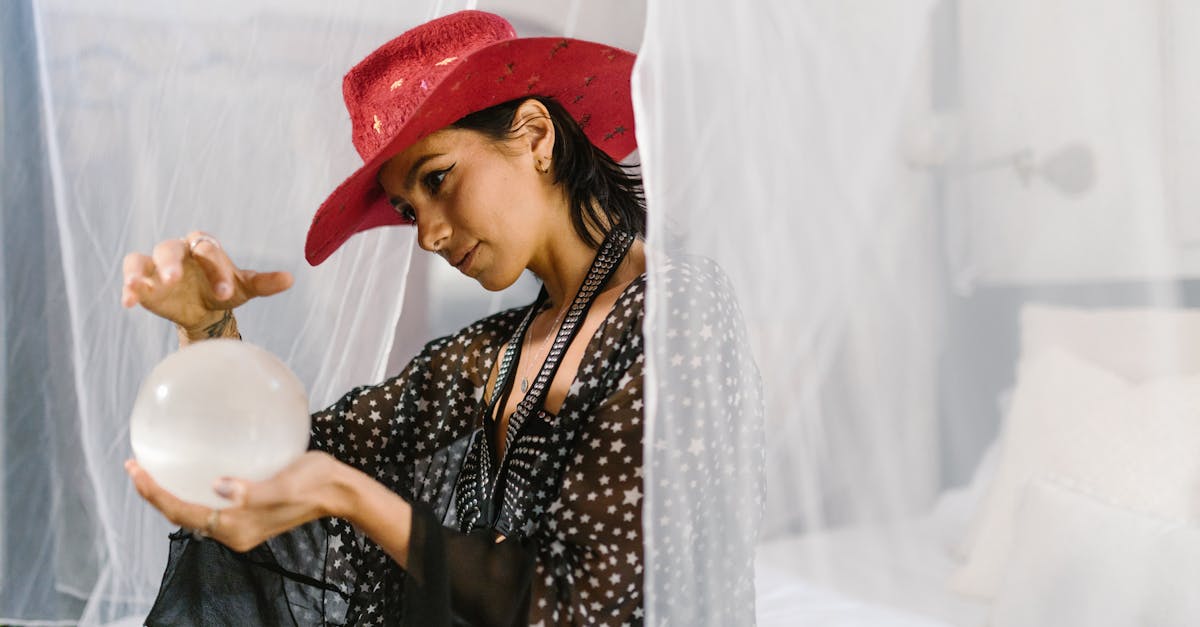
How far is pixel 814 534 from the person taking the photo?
0.77 metres

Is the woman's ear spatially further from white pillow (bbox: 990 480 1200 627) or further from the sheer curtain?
white pillow (bbox: 990 480 1200 627)

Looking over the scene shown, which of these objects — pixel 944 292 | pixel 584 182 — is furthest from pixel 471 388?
pixel 944 292

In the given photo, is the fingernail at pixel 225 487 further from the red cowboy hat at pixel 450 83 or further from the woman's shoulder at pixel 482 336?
the woman's shoulder at pixel 482 336

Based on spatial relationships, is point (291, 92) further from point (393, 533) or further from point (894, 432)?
point (894, 432)

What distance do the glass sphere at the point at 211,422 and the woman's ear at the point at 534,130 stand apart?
0.44 meters

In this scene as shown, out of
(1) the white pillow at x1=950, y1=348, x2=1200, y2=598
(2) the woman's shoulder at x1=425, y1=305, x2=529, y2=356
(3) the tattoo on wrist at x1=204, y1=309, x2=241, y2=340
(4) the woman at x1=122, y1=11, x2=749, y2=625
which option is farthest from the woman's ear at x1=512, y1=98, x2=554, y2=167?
(1) the white pillow at x1=950, y1=348, x2=1200, y2=598

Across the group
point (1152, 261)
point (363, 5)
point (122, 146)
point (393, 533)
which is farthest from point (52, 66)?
point (1152, 261)

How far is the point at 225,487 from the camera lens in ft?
2.53

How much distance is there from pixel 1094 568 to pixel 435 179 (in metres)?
0.75

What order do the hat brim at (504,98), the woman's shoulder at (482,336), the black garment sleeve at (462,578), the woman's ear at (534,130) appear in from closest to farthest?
1. the black garment sleeve at (462,578)
2. the hat brim at (504,98)
3. the woman's ear at (534,130)
4. the woman's shoulder at (482,336)

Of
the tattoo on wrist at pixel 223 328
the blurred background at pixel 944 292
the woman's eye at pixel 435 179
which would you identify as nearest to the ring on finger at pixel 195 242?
the tattoo on wrist at pixel 223 328

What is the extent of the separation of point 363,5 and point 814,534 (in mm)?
1119

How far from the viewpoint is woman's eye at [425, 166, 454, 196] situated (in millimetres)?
1103

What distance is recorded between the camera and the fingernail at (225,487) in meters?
0.77
